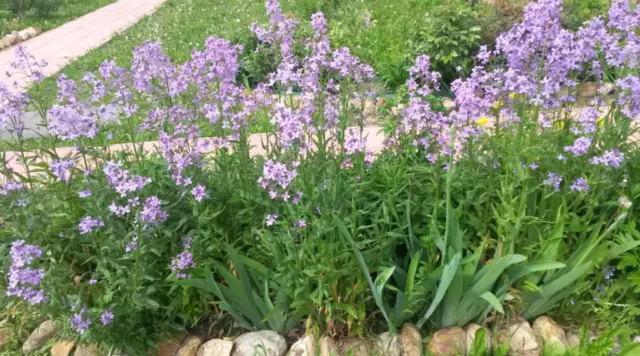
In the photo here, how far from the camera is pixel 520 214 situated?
2.26 m

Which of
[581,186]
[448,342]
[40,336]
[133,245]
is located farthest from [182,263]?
[581,186]

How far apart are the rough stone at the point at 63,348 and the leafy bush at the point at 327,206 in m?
0.06

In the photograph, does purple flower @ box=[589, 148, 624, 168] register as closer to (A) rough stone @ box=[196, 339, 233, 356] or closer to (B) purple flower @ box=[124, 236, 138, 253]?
(A) rough stone @ box=[196, 339, 233, 356]

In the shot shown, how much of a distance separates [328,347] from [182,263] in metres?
0.74

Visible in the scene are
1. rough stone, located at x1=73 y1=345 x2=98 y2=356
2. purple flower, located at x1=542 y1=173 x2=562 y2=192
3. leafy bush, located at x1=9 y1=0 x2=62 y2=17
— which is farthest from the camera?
leafy bush, located at x1=9 y1=0 x2=62 y2=17

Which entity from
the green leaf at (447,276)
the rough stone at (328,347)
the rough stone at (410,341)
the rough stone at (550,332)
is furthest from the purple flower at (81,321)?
the rough stone at (550,332)

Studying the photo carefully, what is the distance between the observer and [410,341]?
234 cm

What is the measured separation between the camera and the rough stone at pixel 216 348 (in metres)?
2.39

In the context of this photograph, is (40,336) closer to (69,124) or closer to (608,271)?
(69,124)

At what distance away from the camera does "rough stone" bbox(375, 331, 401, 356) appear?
234 cm

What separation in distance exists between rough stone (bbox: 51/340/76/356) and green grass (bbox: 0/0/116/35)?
877 centimetres

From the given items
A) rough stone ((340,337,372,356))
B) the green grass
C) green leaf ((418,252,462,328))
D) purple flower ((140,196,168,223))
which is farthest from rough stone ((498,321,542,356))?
the green grass

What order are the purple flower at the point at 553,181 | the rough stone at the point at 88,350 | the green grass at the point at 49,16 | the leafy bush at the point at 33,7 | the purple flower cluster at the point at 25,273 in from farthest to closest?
the leafy bush at the point at 33,7
the green grass at the point at 49,16
the rough stone at the point at 88,350
the purple flower at the point at 553,181
the purple flower cluster at the point at 25,273

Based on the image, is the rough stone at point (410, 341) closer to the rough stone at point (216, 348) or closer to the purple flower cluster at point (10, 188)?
the rough stone at point (216, 348)
